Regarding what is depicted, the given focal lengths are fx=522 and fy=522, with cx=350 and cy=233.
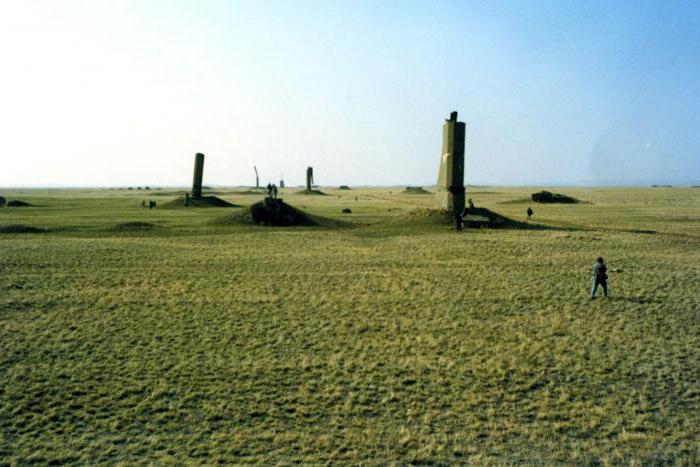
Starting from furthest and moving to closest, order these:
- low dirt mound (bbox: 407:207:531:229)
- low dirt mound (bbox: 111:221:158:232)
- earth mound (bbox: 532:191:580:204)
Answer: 1. earth mound (bbox: 532:191:580:204)
2. low dirt mound (bbox: 407:207:531:229)
3. low dirt mound (bbox: 111:221:158:232)

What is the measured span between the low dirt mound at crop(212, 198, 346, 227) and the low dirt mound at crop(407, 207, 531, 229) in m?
5.55

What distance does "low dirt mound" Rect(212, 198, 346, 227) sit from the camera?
3262 cm

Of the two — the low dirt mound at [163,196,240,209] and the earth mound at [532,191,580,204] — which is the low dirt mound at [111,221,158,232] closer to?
the low dirt mound at [163,196,240,209]

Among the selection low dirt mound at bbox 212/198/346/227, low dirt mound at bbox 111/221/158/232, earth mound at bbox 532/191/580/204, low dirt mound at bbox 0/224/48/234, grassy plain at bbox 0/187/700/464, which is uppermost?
earth mound at bbox 532/191/580/204

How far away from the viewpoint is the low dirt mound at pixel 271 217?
3262cm

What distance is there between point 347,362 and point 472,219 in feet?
72.7

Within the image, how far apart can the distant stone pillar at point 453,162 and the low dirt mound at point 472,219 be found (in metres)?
0.74

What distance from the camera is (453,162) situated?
3020cm

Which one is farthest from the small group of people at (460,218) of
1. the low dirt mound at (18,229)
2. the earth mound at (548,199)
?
the earth mound at (548,199)

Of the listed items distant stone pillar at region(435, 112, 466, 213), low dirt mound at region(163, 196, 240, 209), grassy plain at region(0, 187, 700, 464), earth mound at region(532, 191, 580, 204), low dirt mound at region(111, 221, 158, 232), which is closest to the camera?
grassy plain at region(0, 187, 700, 464)

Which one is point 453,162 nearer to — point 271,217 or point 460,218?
point 460,218

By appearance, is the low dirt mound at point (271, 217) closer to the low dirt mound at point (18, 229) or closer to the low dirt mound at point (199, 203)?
the low dirt mound at point (18, 229)

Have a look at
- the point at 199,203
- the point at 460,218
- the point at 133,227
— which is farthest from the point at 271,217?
the point at 199,203

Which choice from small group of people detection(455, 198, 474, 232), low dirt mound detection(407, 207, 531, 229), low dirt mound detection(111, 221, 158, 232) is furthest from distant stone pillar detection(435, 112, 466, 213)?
low dirt mound detection(111, 221, 158, 232)
